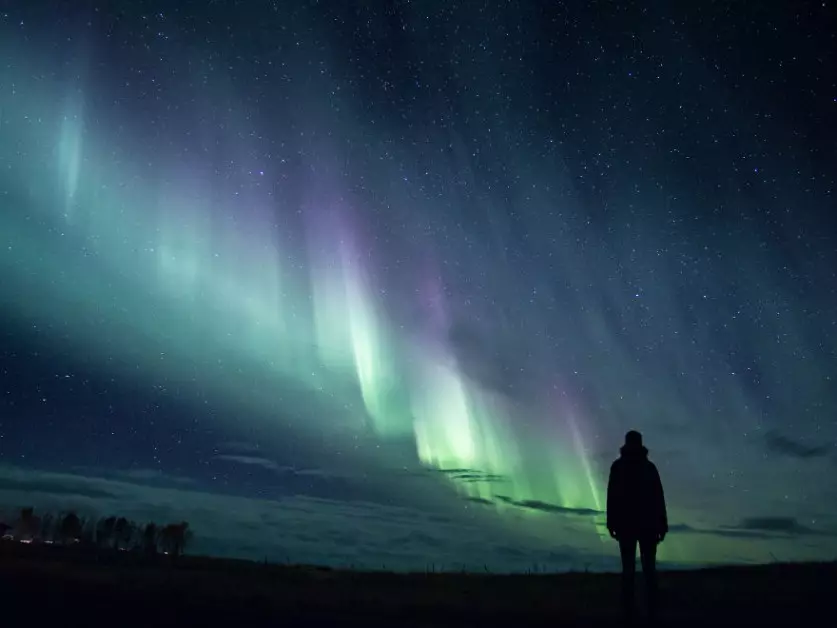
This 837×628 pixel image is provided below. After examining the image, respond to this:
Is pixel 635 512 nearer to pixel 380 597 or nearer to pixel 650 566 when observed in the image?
pixel 650 566

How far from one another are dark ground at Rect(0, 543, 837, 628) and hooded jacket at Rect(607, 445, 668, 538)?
196cm

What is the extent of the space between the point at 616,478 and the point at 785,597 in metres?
7.06

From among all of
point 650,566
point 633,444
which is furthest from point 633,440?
point 650,566

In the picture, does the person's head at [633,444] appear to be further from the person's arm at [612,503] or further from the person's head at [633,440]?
the person's arm at [612,503]

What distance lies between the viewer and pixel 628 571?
11.5 metres

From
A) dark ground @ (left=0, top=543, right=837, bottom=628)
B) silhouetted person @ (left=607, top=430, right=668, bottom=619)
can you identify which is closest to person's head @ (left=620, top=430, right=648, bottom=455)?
silhouetted person @ (left=607, top=430, right=668, bottom=619)

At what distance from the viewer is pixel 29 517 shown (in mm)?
81000

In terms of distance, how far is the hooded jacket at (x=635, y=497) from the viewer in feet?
37.1

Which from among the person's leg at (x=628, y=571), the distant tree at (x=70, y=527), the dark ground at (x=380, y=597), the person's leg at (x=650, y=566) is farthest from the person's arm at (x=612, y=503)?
the distant tree at (x=70, y=527)

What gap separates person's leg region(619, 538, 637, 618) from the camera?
446 inches

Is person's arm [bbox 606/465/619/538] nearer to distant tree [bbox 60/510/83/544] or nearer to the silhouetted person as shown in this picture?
the silhouetted person

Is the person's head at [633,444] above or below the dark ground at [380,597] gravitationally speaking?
above

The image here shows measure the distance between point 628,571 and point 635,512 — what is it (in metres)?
1.00

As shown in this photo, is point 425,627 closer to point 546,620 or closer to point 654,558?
point 546,620
